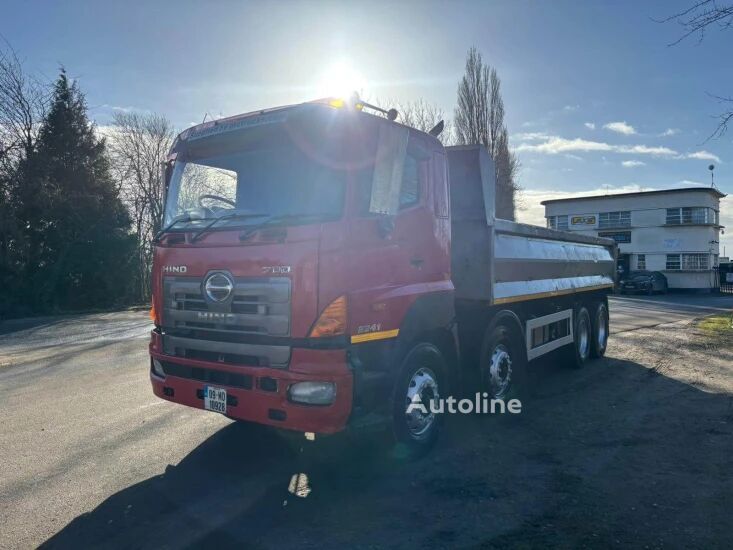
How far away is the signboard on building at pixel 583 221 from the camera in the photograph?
4919 cm

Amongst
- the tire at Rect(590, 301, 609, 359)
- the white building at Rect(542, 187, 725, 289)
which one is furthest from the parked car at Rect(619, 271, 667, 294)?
the tire at Rect(590, 301, 609, 359)

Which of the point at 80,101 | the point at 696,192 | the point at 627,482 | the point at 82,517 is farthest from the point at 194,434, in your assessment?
the point at 696,192

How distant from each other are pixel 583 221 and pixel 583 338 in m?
43.5

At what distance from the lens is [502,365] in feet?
20.9

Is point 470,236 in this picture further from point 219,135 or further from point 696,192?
point 696,192

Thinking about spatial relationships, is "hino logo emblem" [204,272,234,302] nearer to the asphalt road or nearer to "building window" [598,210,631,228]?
the asphalt road

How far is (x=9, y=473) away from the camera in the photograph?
451 cm

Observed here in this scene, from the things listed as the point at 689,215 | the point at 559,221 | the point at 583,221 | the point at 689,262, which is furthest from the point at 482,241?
the point at 559,221

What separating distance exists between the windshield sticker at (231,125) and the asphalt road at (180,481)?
2934 mm

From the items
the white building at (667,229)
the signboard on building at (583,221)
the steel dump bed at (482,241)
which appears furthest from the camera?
the signboard on building at (583,221)

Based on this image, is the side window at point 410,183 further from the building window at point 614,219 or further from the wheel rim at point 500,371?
the building window at point 614,219

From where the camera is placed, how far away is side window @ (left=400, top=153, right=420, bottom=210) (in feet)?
15.5

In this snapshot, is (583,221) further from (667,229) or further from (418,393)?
(418,393)

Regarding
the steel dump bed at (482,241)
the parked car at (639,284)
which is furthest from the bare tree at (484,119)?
the steel dump bed at (482,241)
